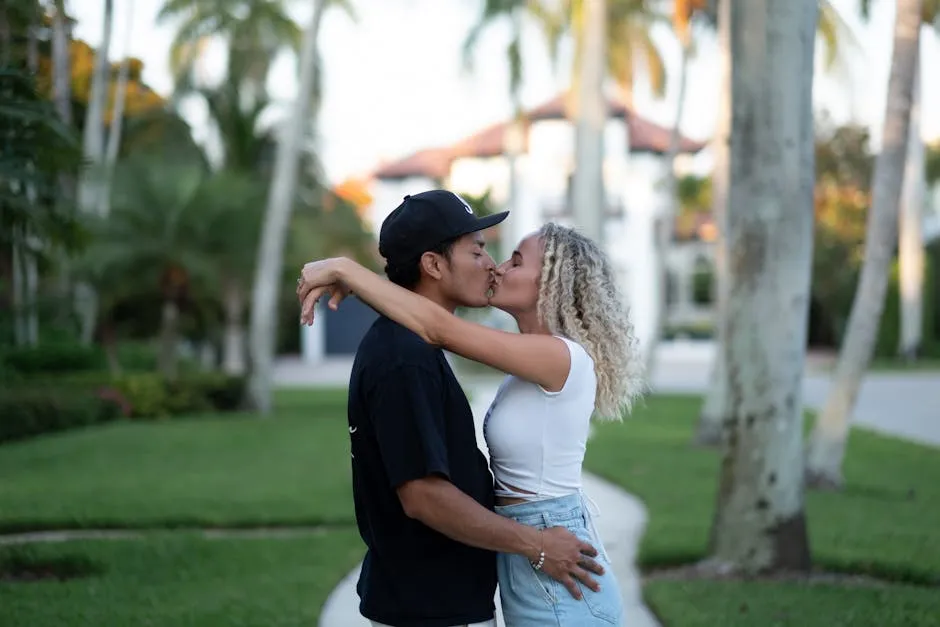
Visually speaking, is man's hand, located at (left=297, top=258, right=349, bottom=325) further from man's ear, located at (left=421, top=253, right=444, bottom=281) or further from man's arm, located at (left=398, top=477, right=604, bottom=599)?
man's arm, located at (left=398, top=477, right=604, bottom=599)

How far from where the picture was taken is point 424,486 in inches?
115

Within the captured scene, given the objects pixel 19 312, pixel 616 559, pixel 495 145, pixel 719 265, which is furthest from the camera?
pixel 495 145

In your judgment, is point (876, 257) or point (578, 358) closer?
point (578, 358)

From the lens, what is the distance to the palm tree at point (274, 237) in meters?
23.9

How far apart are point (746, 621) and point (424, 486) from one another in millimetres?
4055

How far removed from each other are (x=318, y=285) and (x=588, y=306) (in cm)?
74

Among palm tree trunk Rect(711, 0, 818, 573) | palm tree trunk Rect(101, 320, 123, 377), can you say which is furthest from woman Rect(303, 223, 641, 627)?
palm tree trunk Rect(101, 320, 123, 377)

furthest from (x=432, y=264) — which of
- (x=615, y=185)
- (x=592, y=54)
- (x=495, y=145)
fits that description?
(x=495, y=145)

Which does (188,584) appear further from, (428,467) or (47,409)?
(47,409)

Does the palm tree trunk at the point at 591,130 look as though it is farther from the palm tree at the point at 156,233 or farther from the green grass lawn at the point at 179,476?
the palm tree at the point at 156,233

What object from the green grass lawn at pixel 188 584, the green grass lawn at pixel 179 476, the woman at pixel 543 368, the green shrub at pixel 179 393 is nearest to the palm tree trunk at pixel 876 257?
the green grass lawn at pixel 179 476

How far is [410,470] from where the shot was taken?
2.92 m

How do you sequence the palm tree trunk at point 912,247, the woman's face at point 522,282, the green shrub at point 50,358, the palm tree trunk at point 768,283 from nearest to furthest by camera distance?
the woman's face at point 522,282 → the palm tree trunk at point 768,283 → the green shrub at point 50,358 → the palm tree trunk at point 912,247

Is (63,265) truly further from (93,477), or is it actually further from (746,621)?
(746,621)
